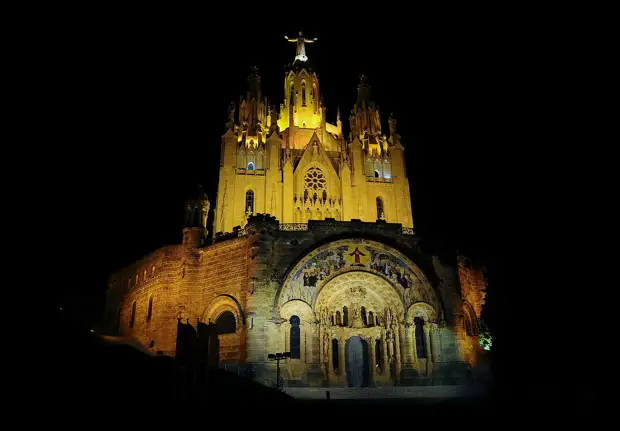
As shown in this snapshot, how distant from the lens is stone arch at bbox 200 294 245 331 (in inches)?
858

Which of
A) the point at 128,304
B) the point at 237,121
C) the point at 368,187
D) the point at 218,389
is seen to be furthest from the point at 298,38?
the point at 218,389

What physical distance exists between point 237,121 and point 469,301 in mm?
24131

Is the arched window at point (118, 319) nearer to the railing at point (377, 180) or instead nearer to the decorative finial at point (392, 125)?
the railing at point (377, 180)

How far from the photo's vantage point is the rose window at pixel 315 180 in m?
36.1

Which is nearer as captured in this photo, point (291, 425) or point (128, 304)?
Result: point (291, 425)

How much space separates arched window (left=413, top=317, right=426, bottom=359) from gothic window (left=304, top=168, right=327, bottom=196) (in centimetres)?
1554

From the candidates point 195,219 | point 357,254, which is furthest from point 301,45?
point 357,254

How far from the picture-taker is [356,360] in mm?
23109

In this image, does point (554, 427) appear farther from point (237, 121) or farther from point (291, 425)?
point (237, 121)

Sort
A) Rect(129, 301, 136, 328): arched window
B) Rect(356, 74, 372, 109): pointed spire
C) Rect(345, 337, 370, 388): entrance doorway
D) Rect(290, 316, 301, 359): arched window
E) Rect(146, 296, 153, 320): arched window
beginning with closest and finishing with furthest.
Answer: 1. Rect(290, 316, 301, 359): arched window
2. Rect(345, 337, 370, 388): entrance doorway
3. Rect(146, 296, 153, 320): arched window
4. Rect(129, 301, 136, 328): arched window
5. Rect(356, 74, 372, 109): pointed spire

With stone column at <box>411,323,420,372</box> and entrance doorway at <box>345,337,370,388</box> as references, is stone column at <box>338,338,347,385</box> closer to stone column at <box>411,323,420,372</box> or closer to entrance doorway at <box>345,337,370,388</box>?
entrance doorway at <box>345,337,370,388</box>

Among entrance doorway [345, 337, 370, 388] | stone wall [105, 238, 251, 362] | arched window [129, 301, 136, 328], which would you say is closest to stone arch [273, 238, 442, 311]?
stone wall [105, 238, 251, 362]

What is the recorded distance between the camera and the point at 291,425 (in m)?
11.9

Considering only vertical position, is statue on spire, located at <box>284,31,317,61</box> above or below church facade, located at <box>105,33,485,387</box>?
above
